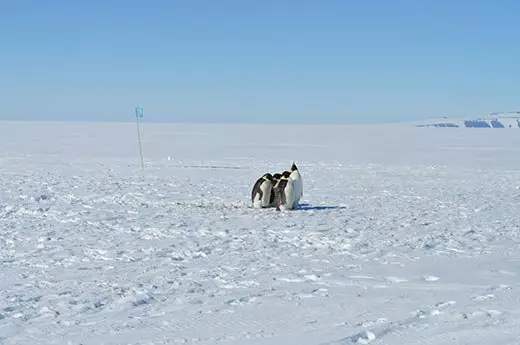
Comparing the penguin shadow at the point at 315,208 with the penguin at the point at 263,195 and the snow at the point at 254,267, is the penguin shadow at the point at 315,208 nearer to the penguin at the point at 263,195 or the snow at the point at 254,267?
the snow at the point at 254,267

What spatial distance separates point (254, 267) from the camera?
7.38 meters

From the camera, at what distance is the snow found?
524 cm

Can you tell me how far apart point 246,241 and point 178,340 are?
4052 millimetres

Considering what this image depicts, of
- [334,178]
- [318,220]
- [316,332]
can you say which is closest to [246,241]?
[318,220]

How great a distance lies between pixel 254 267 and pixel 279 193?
198 inches

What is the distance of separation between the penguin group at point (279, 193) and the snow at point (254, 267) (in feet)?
0.83

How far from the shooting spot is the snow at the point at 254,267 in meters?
5.24

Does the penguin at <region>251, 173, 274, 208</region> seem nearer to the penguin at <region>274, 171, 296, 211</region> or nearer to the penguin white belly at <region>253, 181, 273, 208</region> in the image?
the penguin white belly at <region>253, 181, 273, 208</region>

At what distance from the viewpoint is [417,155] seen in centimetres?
3225

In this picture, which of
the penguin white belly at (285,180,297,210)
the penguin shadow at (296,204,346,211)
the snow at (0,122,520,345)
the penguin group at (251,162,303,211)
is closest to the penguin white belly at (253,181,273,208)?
the penguin group at (251,162,303,211)

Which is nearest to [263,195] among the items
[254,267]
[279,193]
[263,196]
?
[263,196]

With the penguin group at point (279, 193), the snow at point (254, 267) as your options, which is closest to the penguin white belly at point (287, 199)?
the penguin group at point (279, 193)

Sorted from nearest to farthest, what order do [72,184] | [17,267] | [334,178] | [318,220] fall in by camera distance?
[17,267], [318,220], [72,184], [334,178]

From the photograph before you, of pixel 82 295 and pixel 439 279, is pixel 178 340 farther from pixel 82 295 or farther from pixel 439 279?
pixel 439 279
